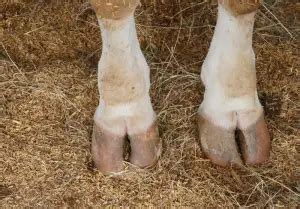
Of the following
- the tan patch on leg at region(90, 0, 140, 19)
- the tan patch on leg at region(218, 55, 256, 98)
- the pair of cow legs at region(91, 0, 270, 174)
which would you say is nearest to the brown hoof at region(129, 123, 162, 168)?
the pair of cow legs at region(91, 0, 270, 174)

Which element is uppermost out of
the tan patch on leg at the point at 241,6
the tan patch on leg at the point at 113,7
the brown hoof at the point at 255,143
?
the tan patch on leg at the point at 113,7

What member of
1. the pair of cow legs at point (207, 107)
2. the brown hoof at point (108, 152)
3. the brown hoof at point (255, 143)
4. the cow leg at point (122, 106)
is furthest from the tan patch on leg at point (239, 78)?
the brown hoof at point (108, 152)

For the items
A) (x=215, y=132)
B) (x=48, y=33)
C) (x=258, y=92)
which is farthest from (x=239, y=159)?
(x=48, y=33)

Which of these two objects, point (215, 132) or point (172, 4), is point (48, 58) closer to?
point (172, 4)

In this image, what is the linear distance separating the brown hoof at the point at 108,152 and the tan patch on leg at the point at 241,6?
0.48 meters

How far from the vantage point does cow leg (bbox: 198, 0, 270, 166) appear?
184 centimetres

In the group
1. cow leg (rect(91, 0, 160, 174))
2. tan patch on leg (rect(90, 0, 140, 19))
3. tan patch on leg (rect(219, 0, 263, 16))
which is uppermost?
tan patch on leg (rect(90, 0, 140, 19))

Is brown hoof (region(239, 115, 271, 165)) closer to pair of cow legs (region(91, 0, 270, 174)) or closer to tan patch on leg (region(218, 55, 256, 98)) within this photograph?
pair of cow legs (region(91, 0, 270, 174))

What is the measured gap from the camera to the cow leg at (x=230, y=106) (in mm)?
1839

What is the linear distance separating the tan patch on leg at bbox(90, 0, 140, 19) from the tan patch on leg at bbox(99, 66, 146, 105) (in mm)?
180

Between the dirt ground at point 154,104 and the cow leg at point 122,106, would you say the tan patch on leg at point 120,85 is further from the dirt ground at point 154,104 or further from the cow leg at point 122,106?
the dirt ground at point 154,104

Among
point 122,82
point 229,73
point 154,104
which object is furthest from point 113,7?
point 154,104

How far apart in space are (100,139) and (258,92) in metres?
0.54

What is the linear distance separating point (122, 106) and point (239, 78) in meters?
0.33
